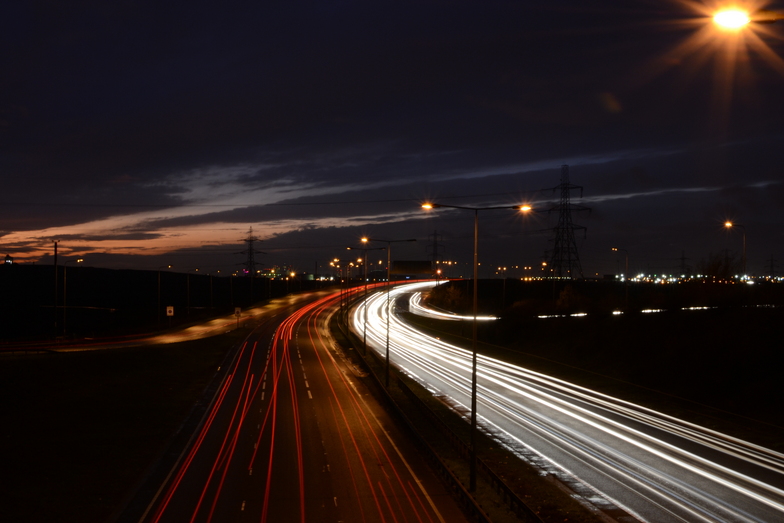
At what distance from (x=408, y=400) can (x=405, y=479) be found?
14.9m

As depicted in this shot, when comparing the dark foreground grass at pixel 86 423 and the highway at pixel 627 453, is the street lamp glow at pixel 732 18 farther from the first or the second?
the dark foreground grass at pixel 86 423

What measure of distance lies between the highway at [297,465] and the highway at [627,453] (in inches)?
205

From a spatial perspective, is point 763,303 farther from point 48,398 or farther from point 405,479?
point 48,398

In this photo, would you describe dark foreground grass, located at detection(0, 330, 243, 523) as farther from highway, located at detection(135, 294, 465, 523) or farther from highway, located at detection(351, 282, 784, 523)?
highway, located at detection(351, 282, 784, 523)

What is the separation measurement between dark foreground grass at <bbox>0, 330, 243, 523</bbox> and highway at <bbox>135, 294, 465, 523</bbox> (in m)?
1.81

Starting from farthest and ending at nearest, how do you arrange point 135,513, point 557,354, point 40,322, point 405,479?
point 40,322 < point 557,354 < point 405,479 < point 135,513

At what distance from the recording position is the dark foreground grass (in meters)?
18.8

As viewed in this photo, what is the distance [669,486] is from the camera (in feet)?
63.3

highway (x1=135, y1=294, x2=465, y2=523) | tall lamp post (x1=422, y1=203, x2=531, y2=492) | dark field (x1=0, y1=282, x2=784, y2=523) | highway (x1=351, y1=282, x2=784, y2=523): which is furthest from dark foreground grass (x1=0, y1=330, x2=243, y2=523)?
highway (x1=351, y1=282, x2=784, y2=523)

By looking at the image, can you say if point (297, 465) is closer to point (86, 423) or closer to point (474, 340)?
point (474, 340)

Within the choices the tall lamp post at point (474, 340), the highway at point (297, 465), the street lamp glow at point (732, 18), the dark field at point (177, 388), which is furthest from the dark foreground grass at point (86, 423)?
the street lamp glow at point (732, 18)

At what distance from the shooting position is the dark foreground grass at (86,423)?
18.8 m

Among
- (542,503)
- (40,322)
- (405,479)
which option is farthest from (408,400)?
(40,322)

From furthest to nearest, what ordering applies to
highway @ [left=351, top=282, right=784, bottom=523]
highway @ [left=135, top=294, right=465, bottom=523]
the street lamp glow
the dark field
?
the dark field < highway @ [left=351, top=282, right=784, bottom=523] < highway @ [left=135, top=294, right=465, bottom=523] < the street lamp glow
